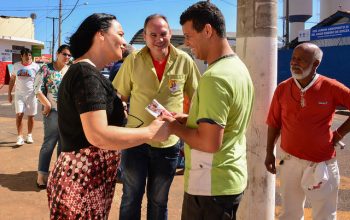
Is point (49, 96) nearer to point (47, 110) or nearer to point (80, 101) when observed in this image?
point (47, 110)

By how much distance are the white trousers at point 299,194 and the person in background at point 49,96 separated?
319cm

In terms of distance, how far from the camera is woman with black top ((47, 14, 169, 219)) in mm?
1925

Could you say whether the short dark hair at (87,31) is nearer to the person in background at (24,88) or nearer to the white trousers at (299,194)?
the white trousers at (299,194)

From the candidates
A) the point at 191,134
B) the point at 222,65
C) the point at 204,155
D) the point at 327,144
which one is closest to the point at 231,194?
the point at 204,155

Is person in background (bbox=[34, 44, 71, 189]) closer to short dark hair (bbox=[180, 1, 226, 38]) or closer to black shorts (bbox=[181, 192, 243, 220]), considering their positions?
short dark hair (bbox=[180, 1, 226, 38])

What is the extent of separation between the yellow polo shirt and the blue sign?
19.9m

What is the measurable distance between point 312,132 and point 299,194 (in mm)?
547

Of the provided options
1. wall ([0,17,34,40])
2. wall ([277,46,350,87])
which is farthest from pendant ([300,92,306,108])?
wall ([0,17,34,40])

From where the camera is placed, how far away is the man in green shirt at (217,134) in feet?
6.73

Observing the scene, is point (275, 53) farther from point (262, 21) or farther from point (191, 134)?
point (191, 134)

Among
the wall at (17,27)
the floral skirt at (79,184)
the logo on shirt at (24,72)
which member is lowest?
the floral skirt at (79,184)

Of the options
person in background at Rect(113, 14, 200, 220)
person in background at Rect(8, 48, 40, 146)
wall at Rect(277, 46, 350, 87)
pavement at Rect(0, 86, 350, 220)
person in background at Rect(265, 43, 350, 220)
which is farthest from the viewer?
wall at Rect(277, 46, 350, 87)

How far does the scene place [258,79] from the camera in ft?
10.6

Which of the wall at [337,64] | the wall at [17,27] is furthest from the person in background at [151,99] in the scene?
the wall at [17,27]
